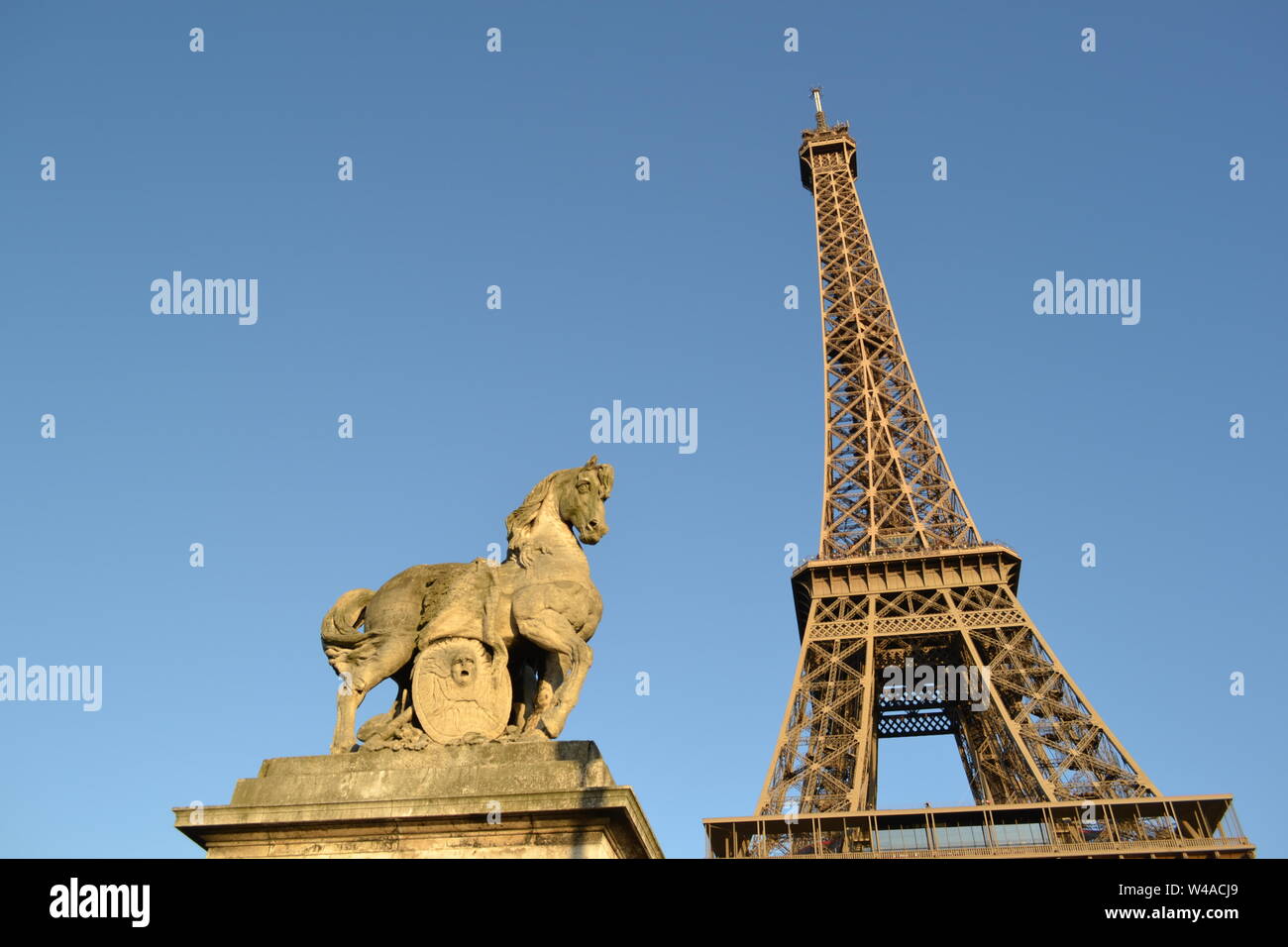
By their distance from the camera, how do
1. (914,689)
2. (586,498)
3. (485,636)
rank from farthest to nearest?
1. (914,689)
2. (586,498)
3. (485,636)

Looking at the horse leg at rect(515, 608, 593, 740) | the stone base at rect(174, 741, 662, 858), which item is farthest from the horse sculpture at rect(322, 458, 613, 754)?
the stone base at rect(174, 741, 662, 858)

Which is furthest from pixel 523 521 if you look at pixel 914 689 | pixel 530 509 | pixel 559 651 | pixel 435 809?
pixel 914 689

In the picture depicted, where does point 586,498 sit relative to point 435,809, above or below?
above

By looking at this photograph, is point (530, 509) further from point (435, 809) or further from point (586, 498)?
point (435, 809)

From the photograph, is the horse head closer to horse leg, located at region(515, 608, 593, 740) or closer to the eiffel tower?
horse leg, located at region(515, 608, 593, 740)

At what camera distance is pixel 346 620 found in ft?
33.1

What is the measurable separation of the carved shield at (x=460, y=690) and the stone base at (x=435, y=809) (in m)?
0.40

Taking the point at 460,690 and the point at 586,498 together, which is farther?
the point at 586,498

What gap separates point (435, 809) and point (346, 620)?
2545mm

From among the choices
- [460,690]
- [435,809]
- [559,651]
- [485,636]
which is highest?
[485,636]

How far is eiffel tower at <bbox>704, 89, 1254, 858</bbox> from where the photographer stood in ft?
133

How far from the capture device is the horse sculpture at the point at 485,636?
9.23m
